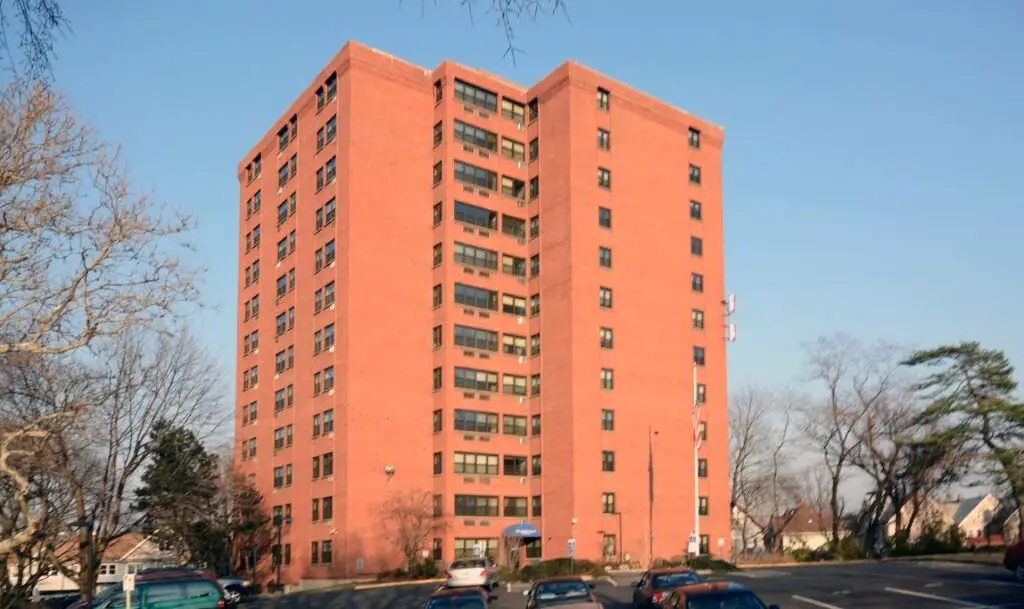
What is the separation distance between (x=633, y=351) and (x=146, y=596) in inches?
1864

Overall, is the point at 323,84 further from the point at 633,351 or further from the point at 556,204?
the point at 633,351

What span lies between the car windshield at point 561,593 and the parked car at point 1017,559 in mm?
18067

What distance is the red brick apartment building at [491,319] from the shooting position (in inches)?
2660

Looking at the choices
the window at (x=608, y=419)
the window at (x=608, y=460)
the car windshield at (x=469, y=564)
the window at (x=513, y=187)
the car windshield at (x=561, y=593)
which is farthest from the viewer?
the window at (x=513, y=187)

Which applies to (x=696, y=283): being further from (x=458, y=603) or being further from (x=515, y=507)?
(x=458, y=603)

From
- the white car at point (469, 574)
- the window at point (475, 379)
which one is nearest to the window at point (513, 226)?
the window at point (475, 379)

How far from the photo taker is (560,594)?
86.0 ft

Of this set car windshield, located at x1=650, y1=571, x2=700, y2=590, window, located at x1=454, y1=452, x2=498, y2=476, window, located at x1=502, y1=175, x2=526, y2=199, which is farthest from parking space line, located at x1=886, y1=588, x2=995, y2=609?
window, located at x1=502, y1=175, x2=526, y2=199

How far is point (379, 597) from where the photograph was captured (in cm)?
4719

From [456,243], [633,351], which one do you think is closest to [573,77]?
[456,243]

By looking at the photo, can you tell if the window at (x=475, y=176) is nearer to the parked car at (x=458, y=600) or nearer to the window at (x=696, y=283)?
the window at (x=696, y=283)

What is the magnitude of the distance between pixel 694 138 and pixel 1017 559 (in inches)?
1899

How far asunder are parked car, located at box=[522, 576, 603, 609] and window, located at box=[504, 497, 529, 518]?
43964 millimetres

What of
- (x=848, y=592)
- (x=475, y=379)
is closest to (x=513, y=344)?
(x=475, y=379)
